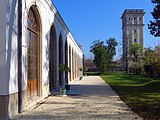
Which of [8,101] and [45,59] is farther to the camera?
[45,59]

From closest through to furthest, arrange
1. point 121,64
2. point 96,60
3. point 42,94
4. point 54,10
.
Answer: point 42,94 < point 54,10 < point 96,60 < point 121,64

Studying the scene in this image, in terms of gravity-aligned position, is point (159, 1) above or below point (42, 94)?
above

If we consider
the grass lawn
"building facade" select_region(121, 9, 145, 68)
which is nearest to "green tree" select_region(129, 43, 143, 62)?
"building facade" select_region(121, 9, 145, 68)

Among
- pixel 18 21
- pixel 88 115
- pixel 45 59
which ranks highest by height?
pixel 18 21

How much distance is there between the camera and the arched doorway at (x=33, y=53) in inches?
502

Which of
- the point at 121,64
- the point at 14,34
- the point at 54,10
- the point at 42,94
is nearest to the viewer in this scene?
the point at 14,34

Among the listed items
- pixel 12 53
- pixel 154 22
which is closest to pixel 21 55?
pixel 12 53

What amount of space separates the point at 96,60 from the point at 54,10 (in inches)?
1879

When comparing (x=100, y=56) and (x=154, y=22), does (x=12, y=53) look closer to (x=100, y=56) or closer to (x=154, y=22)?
(x=154, y=22)

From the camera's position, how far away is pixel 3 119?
28.5ft

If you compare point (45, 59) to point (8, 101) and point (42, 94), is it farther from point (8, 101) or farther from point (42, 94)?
point (8, 101)

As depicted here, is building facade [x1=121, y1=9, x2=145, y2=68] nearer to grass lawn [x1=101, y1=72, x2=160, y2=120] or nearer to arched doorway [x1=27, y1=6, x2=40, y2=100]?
grass lawn [x1=101, y1=72, x2=160, y2=120]

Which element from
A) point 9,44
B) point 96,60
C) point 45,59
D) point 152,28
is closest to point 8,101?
point 9,44

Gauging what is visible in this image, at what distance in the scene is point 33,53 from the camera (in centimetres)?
1381
